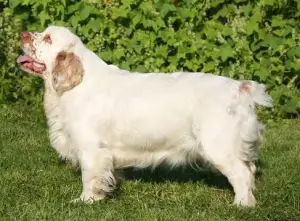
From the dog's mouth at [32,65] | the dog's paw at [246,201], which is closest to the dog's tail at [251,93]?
the dog's paw at [246,201]

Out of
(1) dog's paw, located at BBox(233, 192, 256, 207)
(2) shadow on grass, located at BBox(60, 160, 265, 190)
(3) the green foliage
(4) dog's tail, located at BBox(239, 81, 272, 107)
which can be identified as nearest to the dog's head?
(2) shadow on grass, located at BBox(60, 160, 265, 190)

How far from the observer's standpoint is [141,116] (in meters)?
4.94

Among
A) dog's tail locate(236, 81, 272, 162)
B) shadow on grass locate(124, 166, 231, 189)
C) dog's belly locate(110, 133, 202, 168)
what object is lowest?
shadow on grass locate(124, 166, 231, 189)

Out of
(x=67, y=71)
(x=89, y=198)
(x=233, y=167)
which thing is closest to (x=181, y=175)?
(x=233, y=167)

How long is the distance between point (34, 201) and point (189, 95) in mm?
1375

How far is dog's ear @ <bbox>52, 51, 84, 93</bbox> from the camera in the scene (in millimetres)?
5098

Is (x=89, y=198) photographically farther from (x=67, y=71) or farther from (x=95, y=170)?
(x=67, y=71)

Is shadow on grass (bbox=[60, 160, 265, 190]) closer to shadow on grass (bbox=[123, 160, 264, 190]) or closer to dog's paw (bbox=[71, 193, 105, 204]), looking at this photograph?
shadow on grass (bbox=[123, 160, 264, 190])

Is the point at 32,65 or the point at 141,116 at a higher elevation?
the point at 32,65

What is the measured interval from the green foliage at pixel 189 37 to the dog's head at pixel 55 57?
2729 millimetres

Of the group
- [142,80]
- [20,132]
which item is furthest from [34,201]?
[20,132]

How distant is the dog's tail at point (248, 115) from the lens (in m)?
4.85

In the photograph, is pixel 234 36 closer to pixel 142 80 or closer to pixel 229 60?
pixel 229 60

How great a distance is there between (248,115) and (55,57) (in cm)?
153
